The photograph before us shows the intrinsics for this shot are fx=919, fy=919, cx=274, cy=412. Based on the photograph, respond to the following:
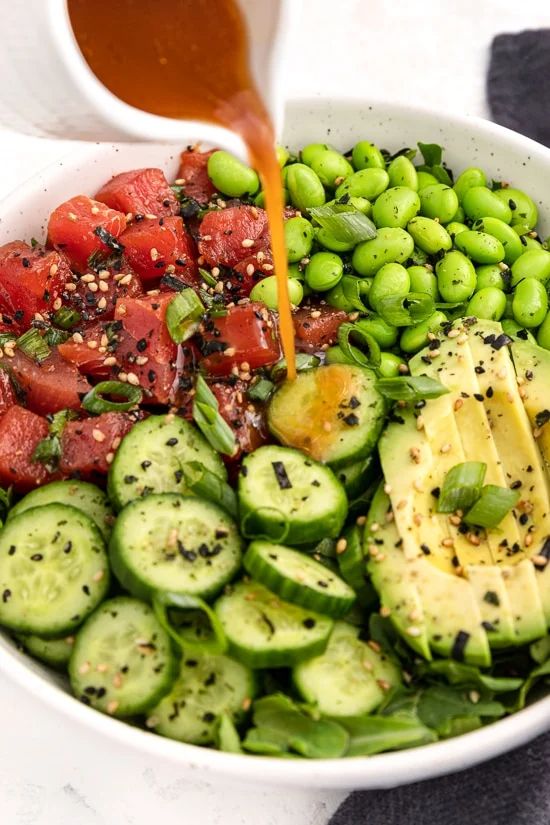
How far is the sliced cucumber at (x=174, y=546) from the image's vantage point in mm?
2631

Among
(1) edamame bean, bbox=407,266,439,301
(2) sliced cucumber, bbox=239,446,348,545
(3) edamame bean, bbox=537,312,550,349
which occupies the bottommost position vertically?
(2) sliced cucumber, bbox=239,446,348,545

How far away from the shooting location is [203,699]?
8.66 ft

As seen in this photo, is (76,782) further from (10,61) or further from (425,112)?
(425,112)

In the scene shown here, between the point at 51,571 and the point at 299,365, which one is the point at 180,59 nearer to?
the point at 299,365

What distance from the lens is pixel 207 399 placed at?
3111mm

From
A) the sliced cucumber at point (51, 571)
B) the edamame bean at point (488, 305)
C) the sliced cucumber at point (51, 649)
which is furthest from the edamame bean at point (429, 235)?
the sliced cucumber at point (51, 649)

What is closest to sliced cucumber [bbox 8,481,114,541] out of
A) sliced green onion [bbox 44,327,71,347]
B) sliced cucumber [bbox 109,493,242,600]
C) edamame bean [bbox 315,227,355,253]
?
sliced cucumber [bbox 109,493,242,600]

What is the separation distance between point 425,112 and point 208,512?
2199 millimetres

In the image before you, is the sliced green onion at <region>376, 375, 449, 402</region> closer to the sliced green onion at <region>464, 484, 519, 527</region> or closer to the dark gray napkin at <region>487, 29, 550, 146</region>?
the sliced green onion at <region>464, 484, 519, 527</region>

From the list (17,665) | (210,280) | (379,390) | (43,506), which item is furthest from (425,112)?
(17,665)

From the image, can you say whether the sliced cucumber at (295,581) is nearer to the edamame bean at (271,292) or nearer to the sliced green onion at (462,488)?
the sliced green onion at (462,488)

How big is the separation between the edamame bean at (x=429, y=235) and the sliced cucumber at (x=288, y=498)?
1.17 metres

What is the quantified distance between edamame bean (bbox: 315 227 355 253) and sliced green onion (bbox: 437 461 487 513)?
1104 millimetres

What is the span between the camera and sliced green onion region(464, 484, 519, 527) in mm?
2871
